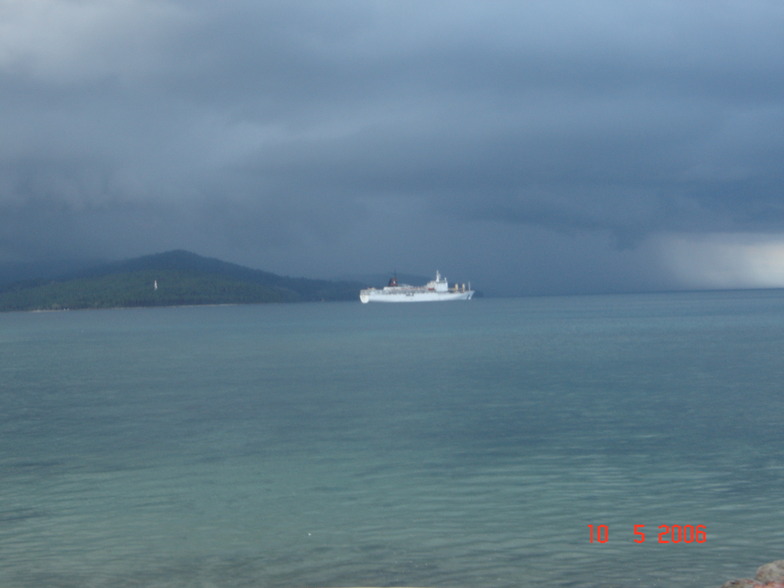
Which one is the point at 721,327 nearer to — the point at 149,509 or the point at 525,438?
the point at 525,438

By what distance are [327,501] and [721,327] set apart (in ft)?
297

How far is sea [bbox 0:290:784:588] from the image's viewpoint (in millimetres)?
13273

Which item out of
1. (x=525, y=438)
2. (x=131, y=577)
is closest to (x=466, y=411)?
(x=525, y=438)

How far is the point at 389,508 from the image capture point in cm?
1695

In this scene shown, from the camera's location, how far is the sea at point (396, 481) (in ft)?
43.5
